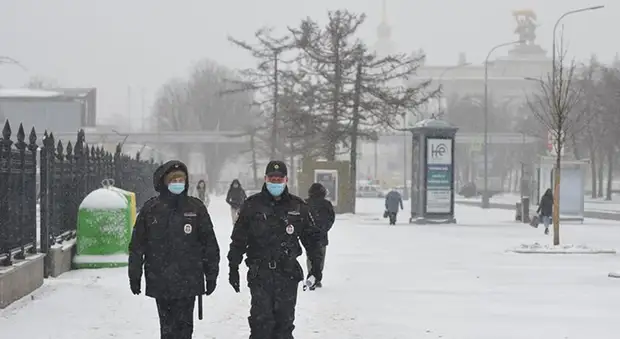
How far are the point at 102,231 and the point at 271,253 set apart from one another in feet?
33.2

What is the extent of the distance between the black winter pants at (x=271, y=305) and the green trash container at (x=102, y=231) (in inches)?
391

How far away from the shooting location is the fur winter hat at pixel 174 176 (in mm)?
9039

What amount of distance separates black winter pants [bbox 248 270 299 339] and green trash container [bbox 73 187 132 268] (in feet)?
32.6

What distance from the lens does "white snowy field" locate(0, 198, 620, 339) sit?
12.5 meters

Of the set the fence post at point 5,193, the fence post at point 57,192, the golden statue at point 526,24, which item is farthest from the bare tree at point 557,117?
the golden statue at point 526,24

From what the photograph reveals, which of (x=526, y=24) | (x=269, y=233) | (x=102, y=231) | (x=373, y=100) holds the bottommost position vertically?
(x=102, y=231)

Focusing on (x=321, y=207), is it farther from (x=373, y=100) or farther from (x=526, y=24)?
(x=526, y=24)

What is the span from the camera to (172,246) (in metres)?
8.97

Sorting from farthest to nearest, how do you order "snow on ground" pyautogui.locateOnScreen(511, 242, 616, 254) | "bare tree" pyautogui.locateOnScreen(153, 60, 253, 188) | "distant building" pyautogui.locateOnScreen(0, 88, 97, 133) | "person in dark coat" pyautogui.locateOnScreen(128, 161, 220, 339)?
1. "bare tree" pyautogui.locateOnScreen(153, 60, 253, 188)
2. "distant building" pyautogui.locateOnScreen(0, 88, 97, 133)
3. "snow on ground" pyautogui.locateOnScreen(511, 242, 616, 254)
4. "person in dark coat" pyautogui.locateOnScreen(128, 161, 220, 339)

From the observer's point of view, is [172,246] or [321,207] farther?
[321,207]

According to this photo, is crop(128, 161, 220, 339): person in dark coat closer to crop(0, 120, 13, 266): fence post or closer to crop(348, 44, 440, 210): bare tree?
crop(0, 120, 13, 266): fence post

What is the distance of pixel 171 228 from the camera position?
897 cm

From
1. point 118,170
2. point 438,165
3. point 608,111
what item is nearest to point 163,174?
point 118,170

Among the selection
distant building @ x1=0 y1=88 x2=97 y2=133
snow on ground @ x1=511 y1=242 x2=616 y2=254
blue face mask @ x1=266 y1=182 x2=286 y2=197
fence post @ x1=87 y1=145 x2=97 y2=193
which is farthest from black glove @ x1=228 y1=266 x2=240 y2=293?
distant building @ x1=0 y1=88 x2=97 y2=133
